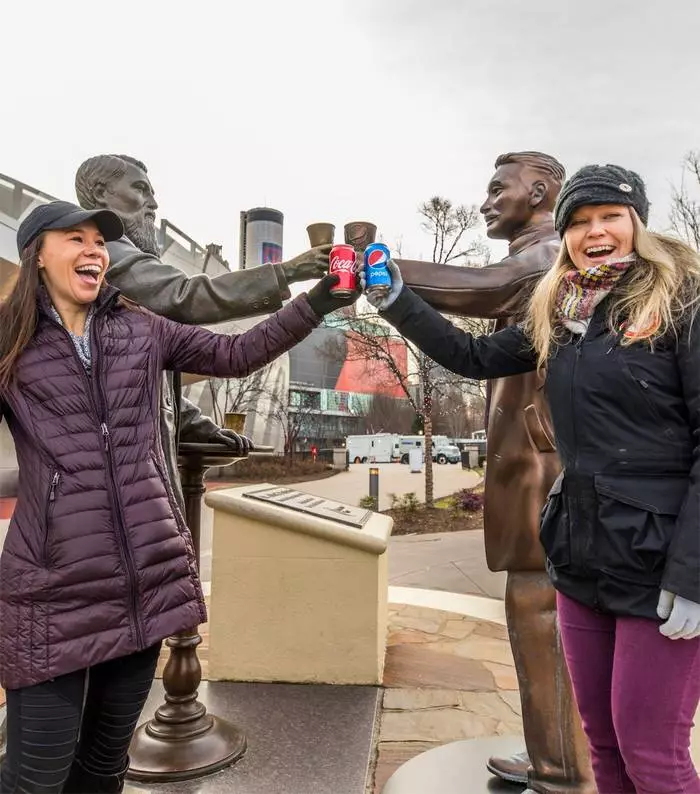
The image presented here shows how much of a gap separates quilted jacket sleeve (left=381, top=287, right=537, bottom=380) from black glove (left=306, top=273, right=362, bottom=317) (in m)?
0.13

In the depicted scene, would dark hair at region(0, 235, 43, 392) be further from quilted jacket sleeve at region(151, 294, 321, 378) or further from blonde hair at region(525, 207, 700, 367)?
blonde hair at region(525, 207, 700, 367)

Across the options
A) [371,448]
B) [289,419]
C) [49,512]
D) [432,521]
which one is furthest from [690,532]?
[371,448]

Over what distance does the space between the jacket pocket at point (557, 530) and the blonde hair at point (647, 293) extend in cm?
37

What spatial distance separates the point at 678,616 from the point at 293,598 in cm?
267

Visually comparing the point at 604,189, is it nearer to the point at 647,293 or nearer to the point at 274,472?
the point at 647,293

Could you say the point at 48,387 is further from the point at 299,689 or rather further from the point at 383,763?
the point at 299,689

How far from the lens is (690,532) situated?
1310 mm

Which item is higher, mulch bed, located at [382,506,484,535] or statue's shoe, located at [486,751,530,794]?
statue's shoe, located at [486,751,530,794]

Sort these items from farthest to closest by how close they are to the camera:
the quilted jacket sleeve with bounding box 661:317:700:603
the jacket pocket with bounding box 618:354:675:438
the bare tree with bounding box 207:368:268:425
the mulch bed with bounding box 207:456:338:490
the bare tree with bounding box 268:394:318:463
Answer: the bare tree with bounding box 268:394:318:463 < the bare tree with bounding box 207:368:268:425 < the mulch bed with bounding box 207:456:338:490 < the jacket pocket with bounding box 618:354:675:438 < the quilted jacket sleeve with bounding box 661:317:700:603

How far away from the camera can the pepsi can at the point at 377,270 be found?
1.89 meters

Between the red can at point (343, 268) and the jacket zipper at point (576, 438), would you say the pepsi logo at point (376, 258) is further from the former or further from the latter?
the jacket zipper at point (576, 438)

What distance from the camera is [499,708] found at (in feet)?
11.4

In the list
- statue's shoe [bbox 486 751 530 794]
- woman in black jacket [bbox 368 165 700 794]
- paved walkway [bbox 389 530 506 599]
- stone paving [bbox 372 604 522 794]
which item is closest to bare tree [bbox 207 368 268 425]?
paved walkway [bbox 389 530 506 599]

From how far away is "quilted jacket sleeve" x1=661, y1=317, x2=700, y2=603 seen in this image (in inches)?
50.9
